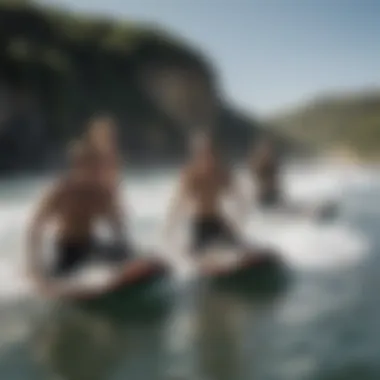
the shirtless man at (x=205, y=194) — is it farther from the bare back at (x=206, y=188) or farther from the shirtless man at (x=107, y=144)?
the shirtless man at (x=107, y=144)

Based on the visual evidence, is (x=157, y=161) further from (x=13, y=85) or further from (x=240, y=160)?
(x=13, y=85)

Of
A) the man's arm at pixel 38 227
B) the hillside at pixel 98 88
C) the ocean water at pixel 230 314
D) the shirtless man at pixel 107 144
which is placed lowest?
the ocean water at pixel 230 314

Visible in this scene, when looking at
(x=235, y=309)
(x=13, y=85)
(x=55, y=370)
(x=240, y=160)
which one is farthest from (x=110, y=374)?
(x=13, y=85)

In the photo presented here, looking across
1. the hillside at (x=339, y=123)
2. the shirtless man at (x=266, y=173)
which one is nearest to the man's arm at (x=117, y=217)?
Answer: the shirtless man at (x=266, y=173)

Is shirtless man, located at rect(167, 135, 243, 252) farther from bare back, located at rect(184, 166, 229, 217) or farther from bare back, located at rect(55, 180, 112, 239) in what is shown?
bare back, located at rect(55, 180, 112, 239)

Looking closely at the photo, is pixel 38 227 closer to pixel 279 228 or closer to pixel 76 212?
pixel 76 212

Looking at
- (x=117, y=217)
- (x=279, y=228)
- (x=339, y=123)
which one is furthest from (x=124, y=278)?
(x=339, y=123)
